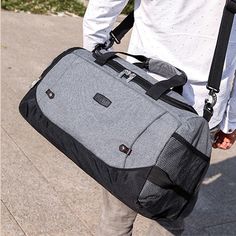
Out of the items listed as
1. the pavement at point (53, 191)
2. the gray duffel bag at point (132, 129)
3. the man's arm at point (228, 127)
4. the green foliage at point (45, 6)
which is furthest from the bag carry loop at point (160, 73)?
the green foliage at point (45, 6)

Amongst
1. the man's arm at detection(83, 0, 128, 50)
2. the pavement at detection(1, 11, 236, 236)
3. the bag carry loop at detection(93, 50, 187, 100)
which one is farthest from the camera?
the pavement at detection(1, 11, 236, 236)

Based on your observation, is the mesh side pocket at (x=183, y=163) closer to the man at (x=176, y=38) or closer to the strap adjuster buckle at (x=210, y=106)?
the strap adjuster buckle at (x=210, y=106)

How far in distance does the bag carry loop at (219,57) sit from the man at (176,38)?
92 mm

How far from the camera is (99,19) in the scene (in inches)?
81.1

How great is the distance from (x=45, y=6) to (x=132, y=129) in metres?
6.73

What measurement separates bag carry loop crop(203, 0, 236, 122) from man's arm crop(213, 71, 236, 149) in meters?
0.32

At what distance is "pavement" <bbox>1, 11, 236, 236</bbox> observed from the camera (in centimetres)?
306

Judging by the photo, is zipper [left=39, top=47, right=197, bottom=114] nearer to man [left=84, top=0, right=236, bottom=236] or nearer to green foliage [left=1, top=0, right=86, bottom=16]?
man [left=84, top=0, right=236, bottom=236]

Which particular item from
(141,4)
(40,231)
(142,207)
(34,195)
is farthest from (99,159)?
(34,195)

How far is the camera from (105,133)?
1902 mm

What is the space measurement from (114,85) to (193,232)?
62.5 inches

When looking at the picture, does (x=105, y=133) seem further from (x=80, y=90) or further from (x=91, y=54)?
(x=91, y=54)

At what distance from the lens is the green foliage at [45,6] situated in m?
7.85

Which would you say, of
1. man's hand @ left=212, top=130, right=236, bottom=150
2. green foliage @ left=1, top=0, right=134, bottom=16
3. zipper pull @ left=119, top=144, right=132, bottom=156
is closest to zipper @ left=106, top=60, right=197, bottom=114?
zipper pull @ left=119, top=144, right=132, bottom=156
